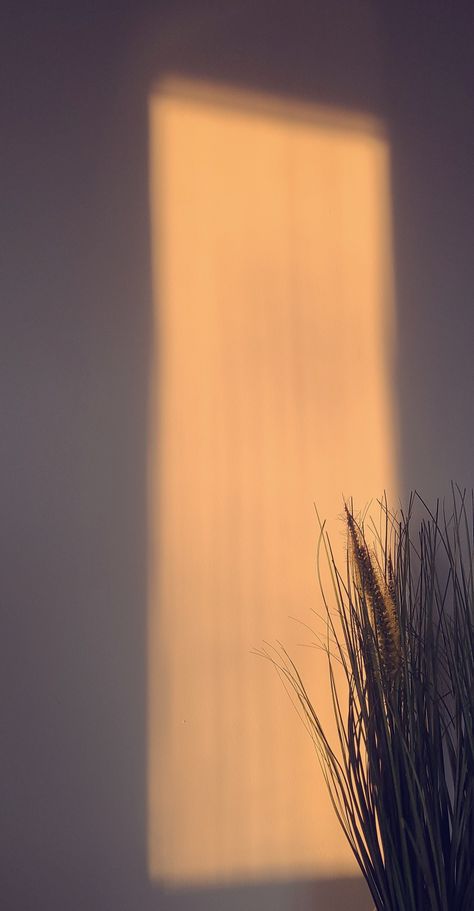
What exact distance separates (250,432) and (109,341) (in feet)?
1.09

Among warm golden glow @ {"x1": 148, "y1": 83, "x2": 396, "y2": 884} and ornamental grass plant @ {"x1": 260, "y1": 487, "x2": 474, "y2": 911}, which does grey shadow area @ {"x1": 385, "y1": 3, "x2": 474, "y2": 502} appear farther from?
ornamental grass plant @ {"x1": 260, "y1": 487, "x2": 474, "y2": 911}

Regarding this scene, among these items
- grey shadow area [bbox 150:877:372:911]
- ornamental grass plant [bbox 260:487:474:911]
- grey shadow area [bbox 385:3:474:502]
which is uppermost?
grey shadow area [bbox 385:3:474:502]

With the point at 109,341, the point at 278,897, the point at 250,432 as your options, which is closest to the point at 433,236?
the point at 250,432

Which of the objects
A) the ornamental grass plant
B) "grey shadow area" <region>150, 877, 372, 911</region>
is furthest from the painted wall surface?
the ornamental grass plant

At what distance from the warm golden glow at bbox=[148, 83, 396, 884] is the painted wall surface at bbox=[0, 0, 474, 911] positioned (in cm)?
4

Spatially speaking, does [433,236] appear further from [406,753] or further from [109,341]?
[406,753]

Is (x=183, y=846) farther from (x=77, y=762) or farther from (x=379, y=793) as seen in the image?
(x=379, y=793)

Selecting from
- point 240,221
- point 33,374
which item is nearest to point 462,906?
point 33,374

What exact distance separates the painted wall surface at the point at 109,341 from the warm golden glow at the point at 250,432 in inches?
1.5

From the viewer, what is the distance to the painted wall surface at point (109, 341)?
1631 mm

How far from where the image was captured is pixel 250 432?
5.86ft

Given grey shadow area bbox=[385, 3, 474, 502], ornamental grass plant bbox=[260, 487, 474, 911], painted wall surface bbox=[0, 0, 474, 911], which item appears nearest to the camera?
ornamental grass plant bbox=[260, 487, 474, 911]

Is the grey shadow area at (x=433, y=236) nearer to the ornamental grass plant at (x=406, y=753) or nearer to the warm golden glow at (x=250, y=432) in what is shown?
the warm golden glow at (x=250, y=432)

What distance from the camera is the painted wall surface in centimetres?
163
